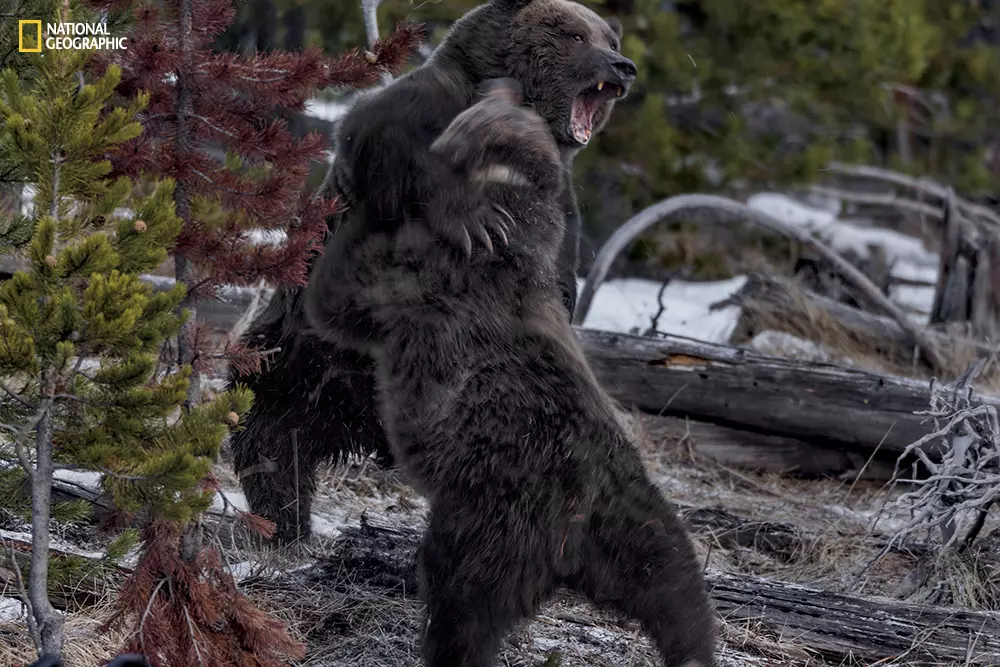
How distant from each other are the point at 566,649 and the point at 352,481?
1.96 meters

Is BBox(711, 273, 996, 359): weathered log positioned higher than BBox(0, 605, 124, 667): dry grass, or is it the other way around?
BBox(711, 273, 996, 359): weathered log

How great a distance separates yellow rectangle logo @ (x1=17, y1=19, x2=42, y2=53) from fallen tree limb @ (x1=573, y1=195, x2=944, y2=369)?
4257 millimetres

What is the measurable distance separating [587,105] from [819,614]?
2.05 m

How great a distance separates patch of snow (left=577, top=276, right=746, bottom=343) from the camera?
7.99 m

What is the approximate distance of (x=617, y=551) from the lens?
325cm

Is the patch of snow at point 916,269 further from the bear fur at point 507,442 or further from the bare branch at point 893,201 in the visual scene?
the bear fur at point 507,442

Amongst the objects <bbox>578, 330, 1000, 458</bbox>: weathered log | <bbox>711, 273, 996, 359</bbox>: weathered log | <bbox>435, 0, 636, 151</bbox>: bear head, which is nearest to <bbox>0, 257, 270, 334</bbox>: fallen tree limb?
<bbox>578, 330, 1000, 458</bbox>: weathered log

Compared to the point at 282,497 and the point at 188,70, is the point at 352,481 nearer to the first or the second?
the point at 282,497

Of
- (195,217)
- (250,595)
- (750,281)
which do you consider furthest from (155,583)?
(750,281)

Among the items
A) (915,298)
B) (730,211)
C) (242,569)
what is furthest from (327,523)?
(915,298)

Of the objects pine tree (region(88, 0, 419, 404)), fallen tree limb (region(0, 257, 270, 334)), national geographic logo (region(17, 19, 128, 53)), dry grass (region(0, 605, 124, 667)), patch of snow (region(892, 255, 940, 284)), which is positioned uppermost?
national geographic logo (region(17, 19, 128, 53))

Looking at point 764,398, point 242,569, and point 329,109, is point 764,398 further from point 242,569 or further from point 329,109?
point 329,109

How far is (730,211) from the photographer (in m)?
7.86

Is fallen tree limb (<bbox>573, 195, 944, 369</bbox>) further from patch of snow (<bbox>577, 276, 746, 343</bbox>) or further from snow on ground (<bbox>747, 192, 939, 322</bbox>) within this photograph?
snow on ground (<bbox>747, 192, 939, 322</bbox>)
